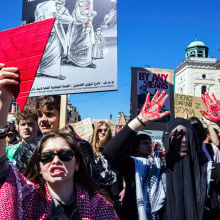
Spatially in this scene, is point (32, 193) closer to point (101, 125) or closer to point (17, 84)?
point (17, 84)

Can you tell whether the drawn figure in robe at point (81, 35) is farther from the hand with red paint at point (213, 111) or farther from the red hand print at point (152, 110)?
the red hand print at point (152, 110)

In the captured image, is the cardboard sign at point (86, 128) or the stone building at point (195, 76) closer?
the cardboard sign at point (86, 128)

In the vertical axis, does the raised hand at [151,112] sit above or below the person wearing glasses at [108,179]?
above

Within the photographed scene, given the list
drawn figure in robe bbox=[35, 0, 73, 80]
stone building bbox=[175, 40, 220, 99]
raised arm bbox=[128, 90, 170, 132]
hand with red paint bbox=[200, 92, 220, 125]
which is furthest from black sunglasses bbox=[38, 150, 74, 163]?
stone building bbox=[175, 40, 220, 99]

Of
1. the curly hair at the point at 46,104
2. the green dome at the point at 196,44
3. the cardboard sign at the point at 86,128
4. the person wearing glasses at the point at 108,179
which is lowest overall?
the person wearing glasses at the point at 108,179

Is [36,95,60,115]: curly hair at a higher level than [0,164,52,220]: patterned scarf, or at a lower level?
higher

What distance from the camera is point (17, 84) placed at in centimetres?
131

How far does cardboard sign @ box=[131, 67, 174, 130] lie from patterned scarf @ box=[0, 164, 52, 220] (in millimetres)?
3513

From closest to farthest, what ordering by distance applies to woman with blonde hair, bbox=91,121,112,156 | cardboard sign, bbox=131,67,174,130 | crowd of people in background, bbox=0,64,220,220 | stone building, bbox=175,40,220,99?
crowd of people in background, bbox=0,64,220,220 → woman with blonde hair, bbox=91,121,112,156 → cardboard sign, bbox=131,67,174,130 → stone building, bbox=175,40,220,99

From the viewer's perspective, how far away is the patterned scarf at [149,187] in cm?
214


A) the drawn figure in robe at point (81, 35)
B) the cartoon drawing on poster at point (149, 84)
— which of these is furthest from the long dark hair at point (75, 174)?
the cartoon drawing on poster at point (149, 84)

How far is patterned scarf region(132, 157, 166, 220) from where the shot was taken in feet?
7.02

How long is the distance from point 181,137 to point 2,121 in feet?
4.81

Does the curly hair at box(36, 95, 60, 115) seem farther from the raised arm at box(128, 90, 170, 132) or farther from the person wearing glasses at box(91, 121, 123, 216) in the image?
the raised arm at box(128, 90, 170, 132)
